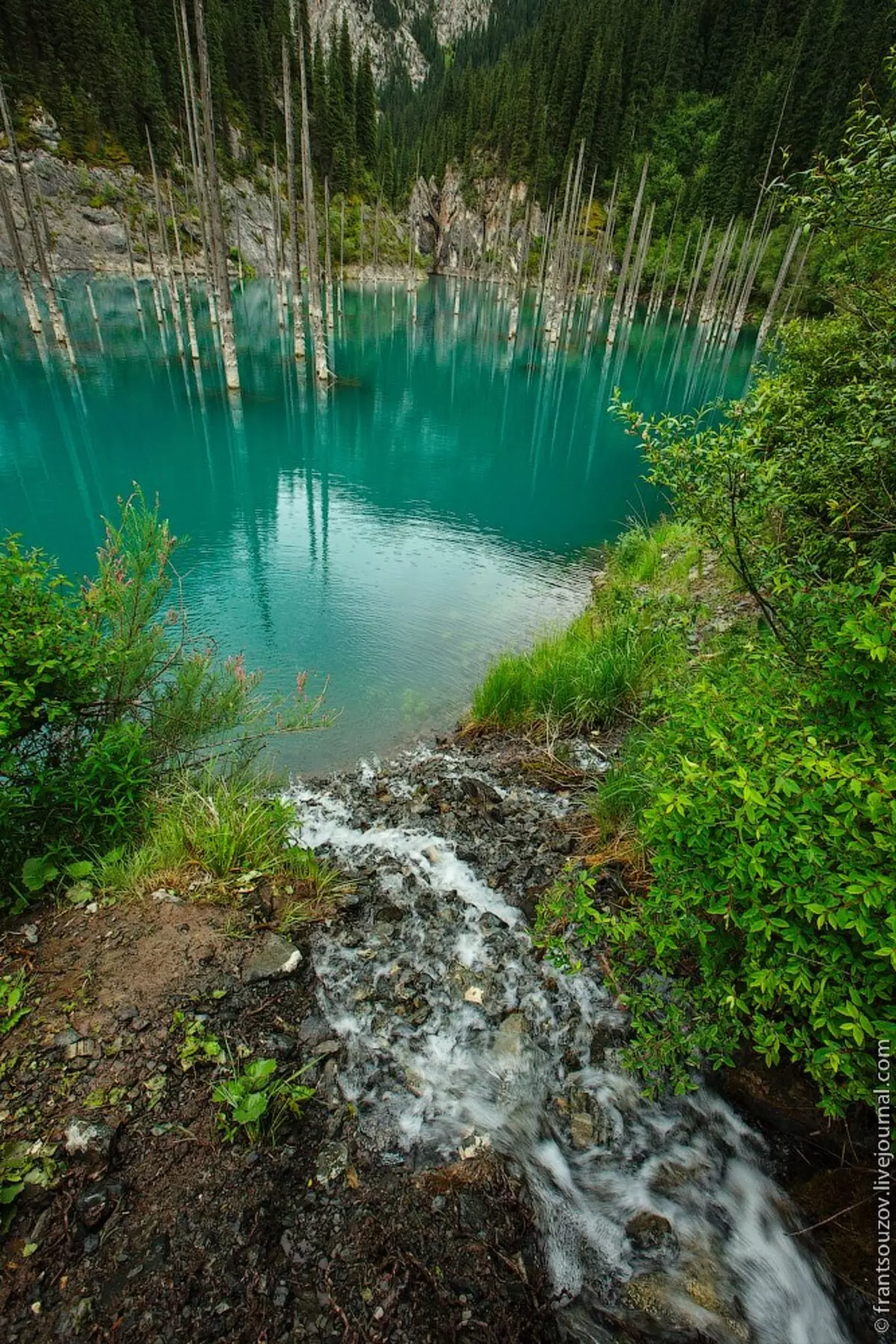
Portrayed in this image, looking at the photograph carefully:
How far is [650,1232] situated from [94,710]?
502cm

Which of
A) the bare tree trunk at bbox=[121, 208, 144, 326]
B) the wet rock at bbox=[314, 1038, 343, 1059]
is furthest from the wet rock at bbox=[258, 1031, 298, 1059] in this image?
the bare tree trunk at bbox=[121, 208, 144, 326]

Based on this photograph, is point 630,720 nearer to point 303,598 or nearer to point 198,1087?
point 198,1087

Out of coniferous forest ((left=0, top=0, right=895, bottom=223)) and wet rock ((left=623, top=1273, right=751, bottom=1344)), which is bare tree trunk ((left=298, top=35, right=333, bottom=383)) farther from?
coniferous forest ((left=0, top=0, right=895, bottom=223))

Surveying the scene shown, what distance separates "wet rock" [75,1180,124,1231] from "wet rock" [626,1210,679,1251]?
257 centimetres

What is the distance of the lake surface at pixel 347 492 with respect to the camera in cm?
1010

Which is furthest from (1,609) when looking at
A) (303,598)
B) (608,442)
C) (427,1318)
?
(608,442)

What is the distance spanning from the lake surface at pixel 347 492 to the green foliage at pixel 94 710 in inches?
88.4

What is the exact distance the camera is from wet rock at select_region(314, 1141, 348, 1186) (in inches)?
120

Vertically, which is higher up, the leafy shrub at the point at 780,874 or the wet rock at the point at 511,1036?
the leafy shrub at the point at 780,874

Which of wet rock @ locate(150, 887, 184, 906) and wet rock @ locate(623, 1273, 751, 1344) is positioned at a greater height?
wet rock @ locate(150, 887, 184, 906)

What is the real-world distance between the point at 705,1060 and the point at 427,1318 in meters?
2.13

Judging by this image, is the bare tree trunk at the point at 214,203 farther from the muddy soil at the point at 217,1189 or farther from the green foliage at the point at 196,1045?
the green foliage at the point at 196,1045

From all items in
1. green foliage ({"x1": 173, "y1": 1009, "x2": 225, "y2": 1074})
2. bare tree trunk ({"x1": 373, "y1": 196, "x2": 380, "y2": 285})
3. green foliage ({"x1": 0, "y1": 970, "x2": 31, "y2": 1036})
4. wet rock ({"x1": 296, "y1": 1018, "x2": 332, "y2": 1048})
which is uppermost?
bare tree trunk ({"x1": 373, "y1": 196, "x2": 380, "y2": 285})

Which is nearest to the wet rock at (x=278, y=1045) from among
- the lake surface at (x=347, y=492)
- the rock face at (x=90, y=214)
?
the lake surface at (x=347, y=492)
